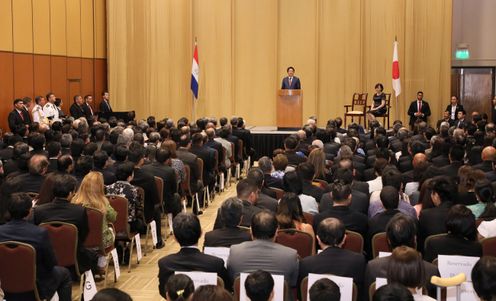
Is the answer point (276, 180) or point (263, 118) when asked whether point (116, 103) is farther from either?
point (276, 180)

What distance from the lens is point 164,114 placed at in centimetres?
2206

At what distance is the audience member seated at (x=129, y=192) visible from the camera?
27.1 feet

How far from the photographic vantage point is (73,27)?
20.2 meters

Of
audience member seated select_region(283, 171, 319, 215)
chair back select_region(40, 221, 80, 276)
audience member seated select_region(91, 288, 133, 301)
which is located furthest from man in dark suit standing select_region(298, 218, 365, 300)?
chair back select_region(40, 221, 80, 276)

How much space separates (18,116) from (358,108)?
410 inches

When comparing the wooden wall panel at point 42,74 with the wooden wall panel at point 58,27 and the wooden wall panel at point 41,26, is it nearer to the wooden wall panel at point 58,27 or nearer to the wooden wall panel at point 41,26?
the wooden wall panel at point 41,26

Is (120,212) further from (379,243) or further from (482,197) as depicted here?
(482,197)

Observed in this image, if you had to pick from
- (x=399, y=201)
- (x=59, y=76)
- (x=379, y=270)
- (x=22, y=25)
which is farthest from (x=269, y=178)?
(x=59, y=76)

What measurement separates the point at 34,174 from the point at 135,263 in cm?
173

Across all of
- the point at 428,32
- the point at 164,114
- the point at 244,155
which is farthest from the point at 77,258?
the point at 428,32

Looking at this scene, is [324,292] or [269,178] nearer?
[324,292]

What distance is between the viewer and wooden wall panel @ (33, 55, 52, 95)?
18.2 meters

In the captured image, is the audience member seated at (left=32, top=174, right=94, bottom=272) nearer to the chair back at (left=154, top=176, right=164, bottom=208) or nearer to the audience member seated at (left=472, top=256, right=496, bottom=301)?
the chair back at (left=154, top=176, right=164, bottom=208)

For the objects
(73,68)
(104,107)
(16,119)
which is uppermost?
(73,68)
